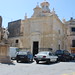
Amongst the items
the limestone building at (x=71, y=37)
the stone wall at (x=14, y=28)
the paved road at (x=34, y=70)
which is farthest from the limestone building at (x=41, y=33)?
the paved road at (x=34, y=70)

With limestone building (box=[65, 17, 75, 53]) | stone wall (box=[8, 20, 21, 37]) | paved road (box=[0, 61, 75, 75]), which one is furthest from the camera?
stone wall (box=[8, 20, 21, 37])

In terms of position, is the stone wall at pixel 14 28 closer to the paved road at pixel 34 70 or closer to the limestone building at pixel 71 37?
the limestone building at pixel 71 37

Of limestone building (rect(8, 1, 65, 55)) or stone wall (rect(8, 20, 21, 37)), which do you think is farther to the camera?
stone wall (rect(8, 20, 21, 37))

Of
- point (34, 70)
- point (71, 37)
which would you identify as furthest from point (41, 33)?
point (34, 70)

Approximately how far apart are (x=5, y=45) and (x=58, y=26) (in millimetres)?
20242

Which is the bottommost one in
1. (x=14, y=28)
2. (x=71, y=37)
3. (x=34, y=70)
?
(x=34, y=70)

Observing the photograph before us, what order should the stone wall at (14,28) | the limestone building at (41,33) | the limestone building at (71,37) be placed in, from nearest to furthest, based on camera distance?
the limestone building at (41,33)
the limestone building at (71,37)
the stone wall at (14,28)

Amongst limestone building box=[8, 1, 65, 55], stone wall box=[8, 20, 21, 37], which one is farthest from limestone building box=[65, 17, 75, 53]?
stone wall box=[8, 20, 21, 37]

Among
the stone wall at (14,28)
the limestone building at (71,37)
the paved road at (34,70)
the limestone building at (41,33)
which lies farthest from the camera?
the stone wall at (14,28)

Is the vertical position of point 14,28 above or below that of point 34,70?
above

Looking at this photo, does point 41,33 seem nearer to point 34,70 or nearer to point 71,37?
point 71,37

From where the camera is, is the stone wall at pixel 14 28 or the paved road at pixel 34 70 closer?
the paved road at pixel 34 70

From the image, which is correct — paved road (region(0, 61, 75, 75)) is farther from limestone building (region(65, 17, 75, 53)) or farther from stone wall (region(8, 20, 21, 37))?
stone wall (region(8, 20, 21, 37))

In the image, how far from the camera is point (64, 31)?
4088 cm
